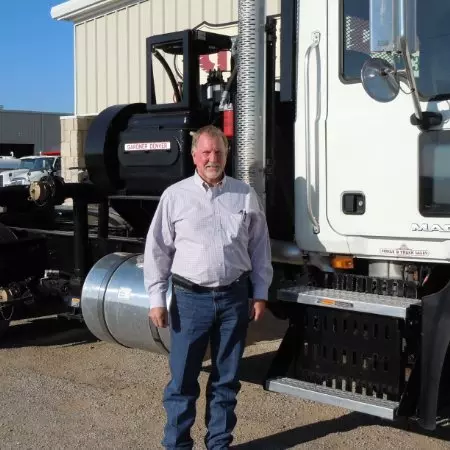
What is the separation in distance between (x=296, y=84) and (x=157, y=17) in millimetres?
7914

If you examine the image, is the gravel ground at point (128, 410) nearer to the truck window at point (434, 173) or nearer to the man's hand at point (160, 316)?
the man's hand at point (160, 316)

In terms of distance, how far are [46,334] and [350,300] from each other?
3874mm

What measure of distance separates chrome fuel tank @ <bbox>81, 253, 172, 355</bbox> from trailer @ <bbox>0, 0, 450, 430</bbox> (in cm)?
1

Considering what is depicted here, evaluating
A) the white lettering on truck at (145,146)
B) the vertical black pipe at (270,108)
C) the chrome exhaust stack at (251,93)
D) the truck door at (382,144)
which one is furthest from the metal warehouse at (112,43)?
the truck door at (382,144)

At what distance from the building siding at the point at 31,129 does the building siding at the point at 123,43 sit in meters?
26.1

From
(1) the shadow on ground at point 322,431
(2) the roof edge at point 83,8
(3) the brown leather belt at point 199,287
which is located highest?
(2) the roof edge at point 83,8

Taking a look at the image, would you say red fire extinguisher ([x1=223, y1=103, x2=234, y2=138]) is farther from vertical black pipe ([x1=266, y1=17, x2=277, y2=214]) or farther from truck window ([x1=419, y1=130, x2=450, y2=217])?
truck window ([x1=419, y1=130, x2=450, y2=217])

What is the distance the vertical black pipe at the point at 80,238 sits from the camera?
17.3ft

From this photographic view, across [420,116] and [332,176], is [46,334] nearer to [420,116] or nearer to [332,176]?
[332,176]

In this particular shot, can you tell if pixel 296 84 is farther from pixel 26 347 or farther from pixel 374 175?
pixel 26 347

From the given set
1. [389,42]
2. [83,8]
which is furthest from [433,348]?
[83,8]

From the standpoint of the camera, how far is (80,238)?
5305 mm

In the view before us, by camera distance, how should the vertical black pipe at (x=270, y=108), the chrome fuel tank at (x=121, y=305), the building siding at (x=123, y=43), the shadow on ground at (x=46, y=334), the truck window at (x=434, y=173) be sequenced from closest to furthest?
the truck window at (x=434, y=173), the vertical black pipe at (x=270, y=108), the chrome fuel tank at (x=121, y=305), the shadow on ground at (x=46, y=334), the building siding at (x=123, y=43)

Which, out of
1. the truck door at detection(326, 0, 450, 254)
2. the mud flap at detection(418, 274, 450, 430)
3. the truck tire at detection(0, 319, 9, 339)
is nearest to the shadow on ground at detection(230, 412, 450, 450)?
the mud flap at detection(418, 274, 450, 430)
